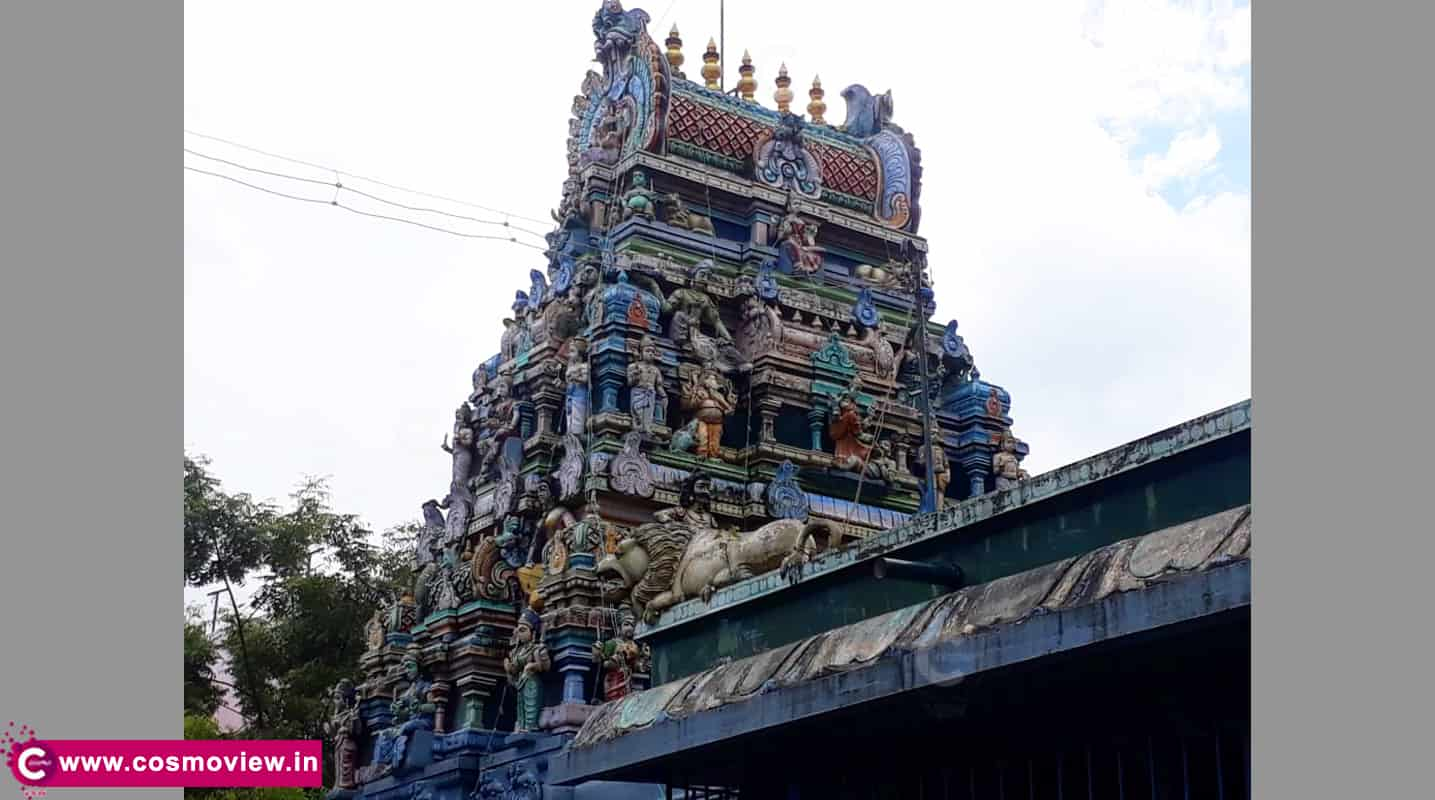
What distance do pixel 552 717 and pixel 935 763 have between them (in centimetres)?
1163

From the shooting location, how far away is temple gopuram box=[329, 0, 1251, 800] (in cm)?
1434

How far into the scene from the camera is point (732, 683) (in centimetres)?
1756

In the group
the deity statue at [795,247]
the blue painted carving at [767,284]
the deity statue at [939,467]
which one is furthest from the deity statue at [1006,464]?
the blue painted carving at [767,284]

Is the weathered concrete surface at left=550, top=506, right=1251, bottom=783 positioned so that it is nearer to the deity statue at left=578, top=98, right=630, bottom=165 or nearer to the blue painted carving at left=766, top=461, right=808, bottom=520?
the blue painted carving at left=766, top=461, right=808, bottom=520

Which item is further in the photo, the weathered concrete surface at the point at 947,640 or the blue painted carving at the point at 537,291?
the blue painted carving at the point at 537,291

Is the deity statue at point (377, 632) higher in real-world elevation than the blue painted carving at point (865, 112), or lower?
lower

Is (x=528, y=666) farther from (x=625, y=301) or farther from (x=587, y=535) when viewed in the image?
(x=625, y=301)

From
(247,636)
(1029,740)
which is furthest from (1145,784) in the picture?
(247,636)

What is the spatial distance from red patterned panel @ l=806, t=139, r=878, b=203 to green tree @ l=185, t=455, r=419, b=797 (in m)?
14.2

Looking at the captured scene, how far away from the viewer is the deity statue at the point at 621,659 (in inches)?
1069

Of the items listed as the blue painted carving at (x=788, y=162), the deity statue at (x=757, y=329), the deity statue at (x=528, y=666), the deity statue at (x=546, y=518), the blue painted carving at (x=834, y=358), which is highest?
the blue painted carving at (x=788, y=162)

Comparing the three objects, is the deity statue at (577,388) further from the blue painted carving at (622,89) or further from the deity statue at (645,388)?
the blue painted carving at (622,89)

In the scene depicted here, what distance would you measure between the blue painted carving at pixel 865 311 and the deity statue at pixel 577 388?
17.5 ft

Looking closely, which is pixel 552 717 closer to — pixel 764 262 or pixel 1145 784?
pixel 764 262
